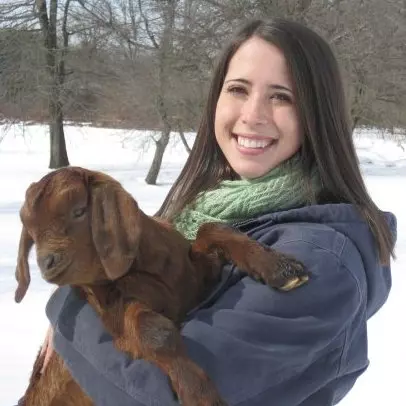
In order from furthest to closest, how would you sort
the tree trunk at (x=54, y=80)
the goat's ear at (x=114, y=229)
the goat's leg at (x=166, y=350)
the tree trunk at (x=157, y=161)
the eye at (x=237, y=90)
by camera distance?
the tree trunk at (x=54, y=80), the tree trunk at (x=157, y=161), the eye at (x=237, y=90), the goat's ear at (x=114, y=229), the goat's leg at (x=166, y=350)

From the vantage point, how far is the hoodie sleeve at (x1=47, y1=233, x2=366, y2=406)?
4.92 feet

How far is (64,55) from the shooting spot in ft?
56.6

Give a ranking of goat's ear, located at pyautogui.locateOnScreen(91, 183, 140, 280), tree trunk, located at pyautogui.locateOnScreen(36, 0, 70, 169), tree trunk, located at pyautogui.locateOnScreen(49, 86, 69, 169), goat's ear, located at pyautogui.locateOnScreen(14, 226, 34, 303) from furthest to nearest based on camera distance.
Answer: tree trunk, located at pyautogui.locateOnScreen(49, 86, 69, 169) < tree trunk, located at pyautogui.locateOnScreen(36, 0, 70, 169) < goat's ear, located at pyautogui.locateOnScreen(14, 226, 34, 303) < goat's ear, located at pyautogui.locateOnScreen(91, 183, 140, 280)

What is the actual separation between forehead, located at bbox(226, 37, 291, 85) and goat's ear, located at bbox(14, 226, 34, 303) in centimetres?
84

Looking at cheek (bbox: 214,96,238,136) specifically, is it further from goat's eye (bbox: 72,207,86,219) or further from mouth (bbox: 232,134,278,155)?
goat's eye (bbox: 72,207,86,219)

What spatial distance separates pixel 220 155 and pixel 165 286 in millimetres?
888

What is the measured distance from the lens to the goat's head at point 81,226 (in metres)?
1.49

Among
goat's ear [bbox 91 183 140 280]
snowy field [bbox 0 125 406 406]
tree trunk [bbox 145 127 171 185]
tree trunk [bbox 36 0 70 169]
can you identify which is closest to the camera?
goat's ear [bbox 91 183 140 280]

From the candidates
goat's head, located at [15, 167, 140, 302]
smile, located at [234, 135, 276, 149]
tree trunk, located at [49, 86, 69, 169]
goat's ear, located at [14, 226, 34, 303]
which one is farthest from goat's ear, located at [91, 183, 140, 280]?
tree trunk, located at [49, 86, 69, 169]

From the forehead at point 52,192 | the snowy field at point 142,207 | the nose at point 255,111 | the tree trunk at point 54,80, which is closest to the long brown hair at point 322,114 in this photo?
the nose at point 255,111

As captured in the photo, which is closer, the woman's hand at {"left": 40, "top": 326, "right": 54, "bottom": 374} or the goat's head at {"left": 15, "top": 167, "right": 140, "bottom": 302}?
the goat's head at {"left": 15, "top": 167, "right": 140, "bottom": 302}

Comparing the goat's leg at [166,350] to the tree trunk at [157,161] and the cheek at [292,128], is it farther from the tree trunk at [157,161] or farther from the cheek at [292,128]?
the tree trunk at [157,161]

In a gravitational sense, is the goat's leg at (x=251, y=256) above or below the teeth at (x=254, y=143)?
below

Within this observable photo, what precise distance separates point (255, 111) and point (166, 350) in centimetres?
85
